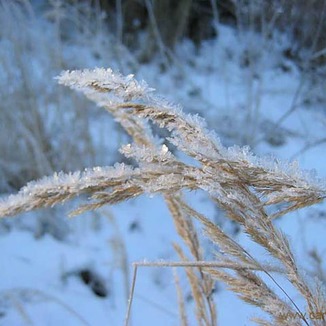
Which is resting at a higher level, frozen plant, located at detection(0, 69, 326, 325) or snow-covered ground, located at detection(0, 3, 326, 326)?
snow-covered ground, located at detection(0, 3, 326, 326)

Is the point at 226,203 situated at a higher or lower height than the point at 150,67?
lower

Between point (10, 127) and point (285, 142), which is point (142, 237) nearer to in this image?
point (10, 127)

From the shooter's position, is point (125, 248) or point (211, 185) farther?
point (125, 248)

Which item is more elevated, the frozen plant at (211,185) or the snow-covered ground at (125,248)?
the snow-covered ground at (125,248)

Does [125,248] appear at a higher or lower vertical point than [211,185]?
higher

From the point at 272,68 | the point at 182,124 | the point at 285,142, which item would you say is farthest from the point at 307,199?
the point at 272,68

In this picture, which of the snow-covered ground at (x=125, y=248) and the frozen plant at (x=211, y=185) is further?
the snow-covered ground at (x=125, y=248)

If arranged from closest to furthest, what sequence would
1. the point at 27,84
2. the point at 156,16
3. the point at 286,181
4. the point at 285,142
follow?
the point at 286,181, the point at 27,84, the point at 285,142, the point at 156,16

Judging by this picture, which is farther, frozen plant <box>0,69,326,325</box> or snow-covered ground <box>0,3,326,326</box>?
snow-covered ground <box>0,3,326,326</box>
